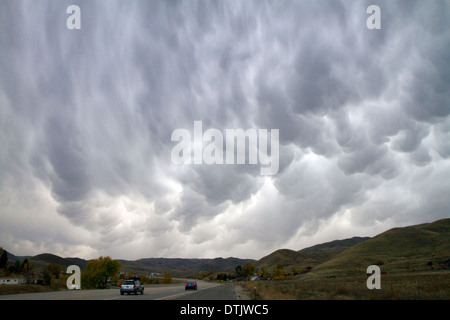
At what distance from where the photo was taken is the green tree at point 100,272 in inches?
4769

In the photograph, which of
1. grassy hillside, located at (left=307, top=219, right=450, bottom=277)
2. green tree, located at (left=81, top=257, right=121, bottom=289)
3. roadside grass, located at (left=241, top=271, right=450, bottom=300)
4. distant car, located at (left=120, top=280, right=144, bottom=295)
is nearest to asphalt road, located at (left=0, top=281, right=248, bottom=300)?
distant car, located at (left=120, top=280, right=144, bottom=295)

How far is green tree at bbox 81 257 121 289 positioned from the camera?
397ft

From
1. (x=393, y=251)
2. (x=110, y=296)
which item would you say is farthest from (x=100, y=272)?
(x=393, y=251)

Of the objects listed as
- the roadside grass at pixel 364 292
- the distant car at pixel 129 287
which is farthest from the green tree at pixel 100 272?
the distant car at pixel 129 287

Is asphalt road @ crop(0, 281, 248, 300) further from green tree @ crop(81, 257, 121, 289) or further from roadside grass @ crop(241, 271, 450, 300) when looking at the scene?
green tree @ crop(81, 257, 121, 289)

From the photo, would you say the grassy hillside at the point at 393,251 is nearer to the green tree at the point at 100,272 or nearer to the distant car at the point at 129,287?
the green tree at the point at 100,272

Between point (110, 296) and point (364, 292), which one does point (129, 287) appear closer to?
point (110, 296)

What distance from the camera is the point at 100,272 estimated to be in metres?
122
